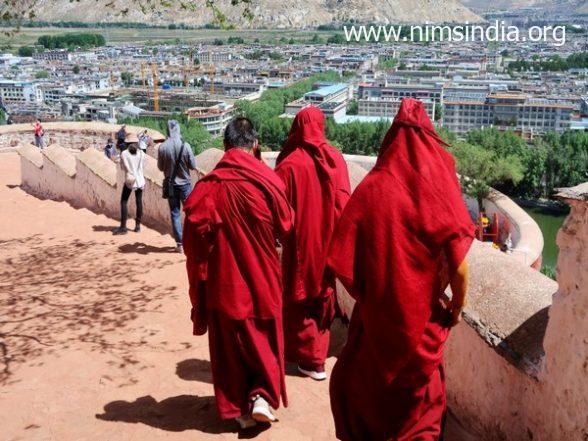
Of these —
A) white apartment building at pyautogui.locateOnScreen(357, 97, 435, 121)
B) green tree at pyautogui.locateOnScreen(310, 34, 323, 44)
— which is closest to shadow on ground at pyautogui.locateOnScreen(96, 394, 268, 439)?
white apartment building at pyautogui.locateOnScreen(357, 97, 435, 121)

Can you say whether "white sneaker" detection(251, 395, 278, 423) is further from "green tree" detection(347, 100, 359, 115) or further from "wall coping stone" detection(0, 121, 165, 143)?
"green tree" detection(347, 100, 359, 115)

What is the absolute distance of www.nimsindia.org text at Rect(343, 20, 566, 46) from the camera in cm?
15125

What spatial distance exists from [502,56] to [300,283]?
130 m

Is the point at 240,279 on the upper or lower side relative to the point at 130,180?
upper

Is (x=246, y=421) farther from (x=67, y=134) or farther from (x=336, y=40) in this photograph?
(x=336, y=40)

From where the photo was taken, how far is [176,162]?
5023mm

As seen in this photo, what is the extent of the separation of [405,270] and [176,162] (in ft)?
10.7

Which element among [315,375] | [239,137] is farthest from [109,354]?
[239,137]

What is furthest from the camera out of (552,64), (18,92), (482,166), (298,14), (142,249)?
A: (298,14)

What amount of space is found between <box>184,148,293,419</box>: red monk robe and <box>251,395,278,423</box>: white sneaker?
26mm

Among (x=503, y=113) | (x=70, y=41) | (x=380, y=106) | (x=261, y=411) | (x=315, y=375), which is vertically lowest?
(x=503, y=113)

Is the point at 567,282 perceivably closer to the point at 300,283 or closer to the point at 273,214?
the point at 273,214

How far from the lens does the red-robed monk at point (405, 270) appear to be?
6.61ft

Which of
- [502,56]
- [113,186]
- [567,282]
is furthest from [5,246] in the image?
[502,56]
